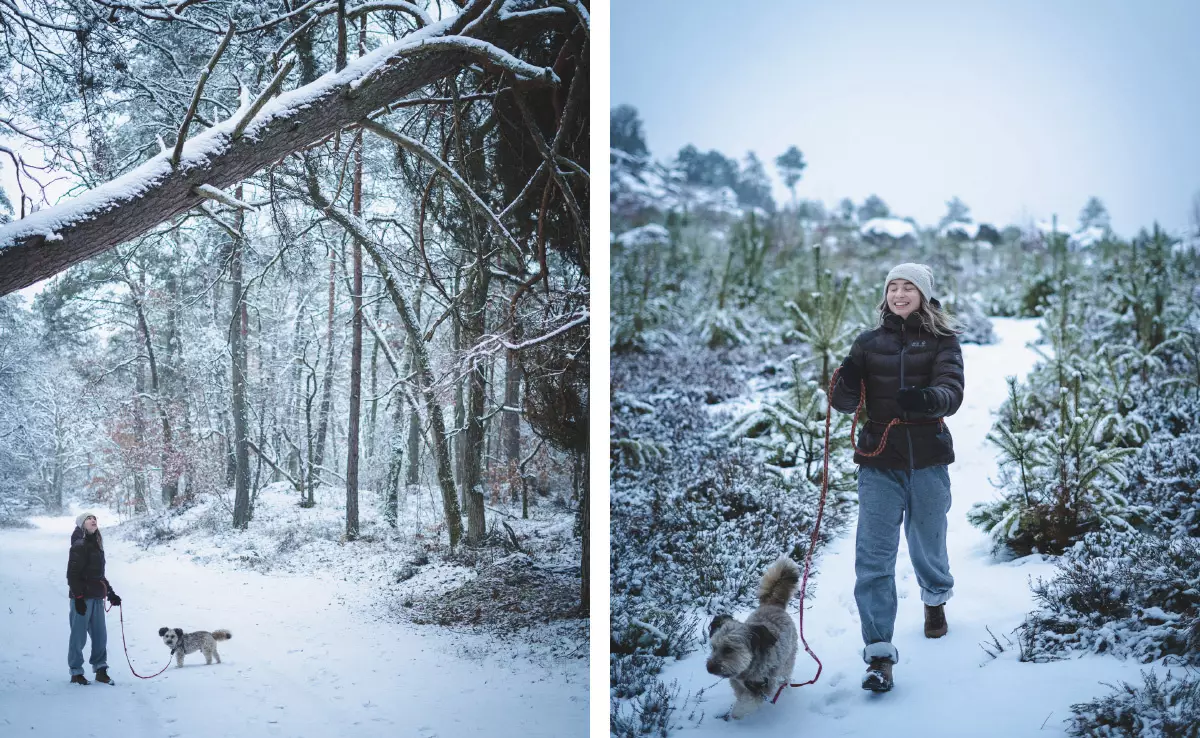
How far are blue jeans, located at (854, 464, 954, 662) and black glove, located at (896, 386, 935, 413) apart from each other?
0.80ft

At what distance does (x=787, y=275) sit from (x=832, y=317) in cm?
142

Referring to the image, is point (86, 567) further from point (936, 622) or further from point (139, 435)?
point (936, 622)

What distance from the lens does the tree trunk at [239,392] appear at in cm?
210

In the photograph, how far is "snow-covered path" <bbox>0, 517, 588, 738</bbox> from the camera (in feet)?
6.16

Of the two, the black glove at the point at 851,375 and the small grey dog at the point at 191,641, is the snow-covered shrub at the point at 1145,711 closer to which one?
the black glove at the point at 851,375

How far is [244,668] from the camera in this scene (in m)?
2.04

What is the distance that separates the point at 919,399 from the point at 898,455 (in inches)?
8.8

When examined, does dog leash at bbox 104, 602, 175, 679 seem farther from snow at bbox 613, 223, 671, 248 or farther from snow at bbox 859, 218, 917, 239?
snow at bbox 859, 218, 917, 239

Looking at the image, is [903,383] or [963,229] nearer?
[903,383]

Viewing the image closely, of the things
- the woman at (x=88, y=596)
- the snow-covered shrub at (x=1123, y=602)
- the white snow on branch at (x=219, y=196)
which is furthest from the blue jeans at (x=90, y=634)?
the snow-covered shrub at (x=1123, y=602)

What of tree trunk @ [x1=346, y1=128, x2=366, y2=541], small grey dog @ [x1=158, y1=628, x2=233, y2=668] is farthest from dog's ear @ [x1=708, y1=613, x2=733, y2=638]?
small grey dog @ [x1=158, y1=628, x2=233, y2=668]

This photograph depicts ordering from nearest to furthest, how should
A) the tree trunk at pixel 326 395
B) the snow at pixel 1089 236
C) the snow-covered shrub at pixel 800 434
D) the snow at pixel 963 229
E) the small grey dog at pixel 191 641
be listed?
the small grey dog at pixel 191 641
the tree trunk at pixel 326 395
the snow-covered shrub at pixel 800 434
the snow at pixel 1089 236
the snow at pixel 963 229

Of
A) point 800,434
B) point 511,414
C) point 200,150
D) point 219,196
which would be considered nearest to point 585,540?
point 511,414

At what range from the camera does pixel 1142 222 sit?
266 centimetres
